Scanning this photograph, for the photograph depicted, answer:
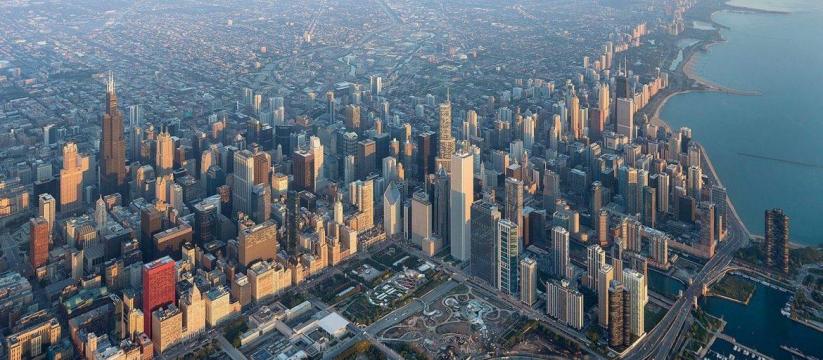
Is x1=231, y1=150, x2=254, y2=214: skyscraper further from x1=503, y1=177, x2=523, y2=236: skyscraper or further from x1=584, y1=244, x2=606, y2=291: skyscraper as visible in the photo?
x1=584, y1=244, x2=606, y2=291: skyscraper

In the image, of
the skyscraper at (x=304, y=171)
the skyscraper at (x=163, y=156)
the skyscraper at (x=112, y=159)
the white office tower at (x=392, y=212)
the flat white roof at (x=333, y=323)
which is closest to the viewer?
the flat white roof at (x=333, y=323)

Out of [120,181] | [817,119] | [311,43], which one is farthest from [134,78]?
[817,119]

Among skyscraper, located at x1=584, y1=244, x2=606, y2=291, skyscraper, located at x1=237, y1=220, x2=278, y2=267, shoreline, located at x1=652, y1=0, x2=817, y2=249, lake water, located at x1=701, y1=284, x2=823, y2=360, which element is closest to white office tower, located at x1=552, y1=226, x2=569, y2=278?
skyscraper, located at x1=584, y1=244, x2=606, y2=291

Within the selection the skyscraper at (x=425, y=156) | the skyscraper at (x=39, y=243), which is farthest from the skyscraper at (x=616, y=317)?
the skyscraper at (x=39, y=243)

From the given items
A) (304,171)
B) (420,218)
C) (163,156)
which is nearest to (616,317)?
(420,218)

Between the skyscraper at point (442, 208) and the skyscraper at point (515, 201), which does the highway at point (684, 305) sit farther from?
the skyscraper at point (442, 208)

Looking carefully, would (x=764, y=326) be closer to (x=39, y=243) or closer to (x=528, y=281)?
(x=528, y=281)
